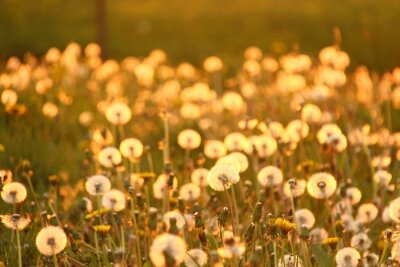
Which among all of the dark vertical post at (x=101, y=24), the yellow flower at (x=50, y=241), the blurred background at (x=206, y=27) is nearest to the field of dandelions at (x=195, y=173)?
the yellow flower at (x=50, y=241)

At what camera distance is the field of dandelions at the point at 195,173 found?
207cm

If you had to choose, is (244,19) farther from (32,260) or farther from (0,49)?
(32,260)

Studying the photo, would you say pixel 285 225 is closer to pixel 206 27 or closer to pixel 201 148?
pixel 201 148

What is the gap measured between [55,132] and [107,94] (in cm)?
125

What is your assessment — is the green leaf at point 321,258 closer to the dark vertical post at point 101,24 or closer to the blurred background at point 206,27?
the dark vertical post at point 101,24

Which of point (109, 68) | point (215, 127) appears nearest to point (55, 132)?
point (215, 127)

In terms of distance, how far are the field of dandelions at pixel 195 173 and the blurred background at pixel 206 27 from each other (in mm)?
2694

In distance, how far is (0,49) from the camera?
32.0 feet

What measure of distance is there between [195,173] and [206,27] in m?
8.29

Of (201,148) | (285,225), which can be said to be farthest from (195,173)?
(201,148)

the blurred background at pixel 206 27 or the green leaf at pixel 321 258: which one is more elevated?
the blurred background at pixel 206 27

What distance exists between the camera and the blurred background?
9.06 m

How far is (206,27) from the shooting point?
10969 mm

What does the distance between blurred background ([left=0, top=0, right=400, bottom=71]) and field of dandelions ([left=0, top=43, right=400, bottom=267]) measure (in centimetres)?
269
